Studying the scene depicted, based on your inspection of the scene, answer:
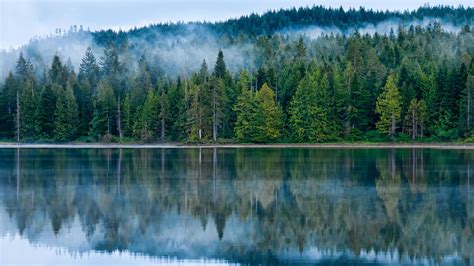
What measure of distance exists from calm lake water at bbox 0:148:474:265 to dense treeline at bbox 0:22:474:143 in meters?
49.4

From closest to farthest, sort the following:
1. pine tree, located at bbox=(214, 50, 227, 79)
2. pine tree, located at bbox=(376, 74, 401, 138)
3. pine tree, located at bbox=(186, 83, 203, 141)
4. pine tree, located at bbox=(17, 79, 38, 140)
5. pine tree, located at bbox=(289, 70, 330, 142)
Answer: pine tree, located at bbox=(376, 74, 401, 138), pine tree, located at bbox=(289, 70, 330, 142), pine tree, located at bbox=(186, 83, 203, 141), pine tree, located at bbox=(17, 79, 38, 140), pine tree, located at bbox=(214, 50, 227, 79)

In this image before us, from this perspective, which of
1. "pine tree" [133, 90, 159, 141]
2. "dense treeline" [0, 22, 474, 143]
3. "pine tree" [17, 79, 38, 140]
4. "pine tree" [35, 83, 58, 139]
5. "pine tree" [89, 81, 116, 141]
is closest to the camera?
"dense treeline" [0, 22, 474, 143]

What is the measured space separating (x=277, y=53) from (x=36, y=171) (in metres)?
105

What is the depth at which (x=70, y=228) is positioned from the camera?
80.2 feet

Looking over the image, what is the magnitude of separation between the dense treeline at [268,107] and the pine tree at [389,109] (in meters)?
0.12

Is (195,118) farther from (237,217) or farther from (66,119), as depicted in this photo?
(237,217)

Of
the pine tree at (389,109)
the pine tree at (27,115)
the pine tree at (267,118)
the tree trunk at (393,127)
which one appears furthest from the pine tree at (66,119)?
the tree trunk at (393,127)

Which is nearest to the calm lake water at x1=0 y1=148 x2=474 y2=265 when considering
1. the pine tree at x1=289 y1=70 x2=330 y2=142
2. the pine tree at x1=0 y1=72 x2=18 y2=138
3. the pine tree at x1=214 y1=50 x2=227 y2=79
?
the pine tree at x1=289 y1=70 x2=330 y2=142

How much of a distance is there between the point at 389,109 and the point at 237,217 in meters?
69.6

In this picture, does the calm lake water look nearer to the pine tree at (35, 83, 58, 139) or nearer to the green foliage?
the green foliage

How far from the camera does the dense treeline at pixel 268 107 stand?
92250 mm

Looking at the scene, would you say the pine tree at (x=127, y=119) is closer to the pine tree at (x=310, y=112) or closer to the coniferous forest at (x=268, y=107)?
the coniferous forest at (x=268, y=107)

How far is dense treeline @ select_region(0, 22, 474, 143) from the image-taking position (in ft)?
303

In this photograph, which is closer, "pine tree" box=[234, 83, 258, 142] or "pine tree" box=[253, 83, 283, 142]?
"pine tree" box=[253, 83, 283, 142]
